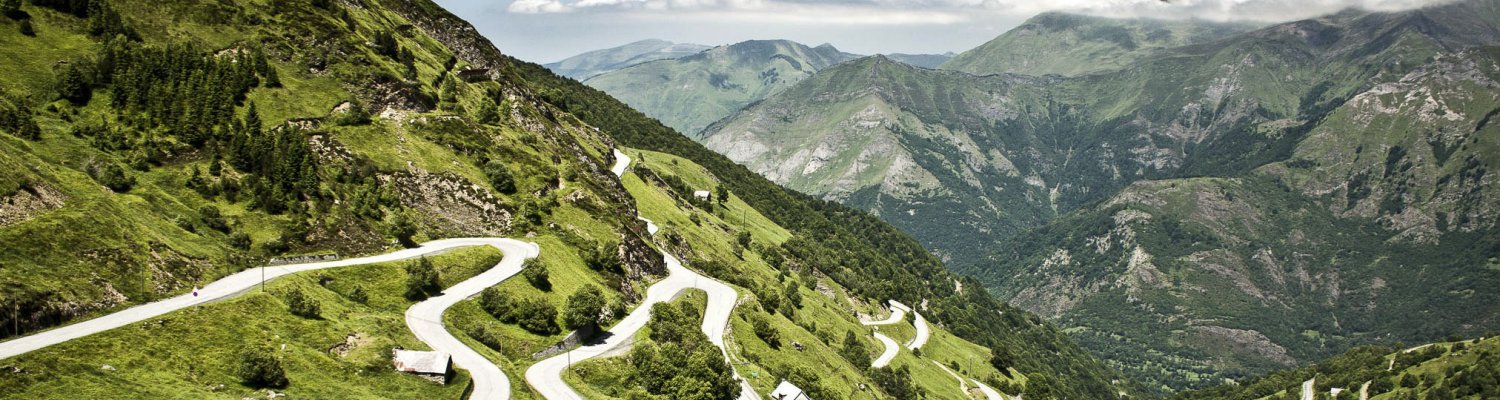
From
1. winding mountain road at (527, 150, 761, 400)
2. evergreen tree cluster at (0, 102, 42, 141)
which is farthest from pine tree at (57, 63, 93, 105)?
winding mountain road at (527, 150, 761, 400)

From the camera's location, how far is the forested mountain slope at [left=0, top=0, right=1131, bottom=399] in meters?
63.1

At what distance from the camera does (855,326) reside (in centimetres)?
18488

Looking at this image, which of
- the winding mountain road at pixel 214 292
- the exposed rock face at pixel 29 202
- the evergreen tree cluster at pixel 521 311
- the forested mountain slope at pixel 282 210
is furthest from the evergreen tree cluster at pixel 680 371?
the exposed rock face at pixel 29 202

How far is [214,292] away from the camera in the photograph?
73.4 metres

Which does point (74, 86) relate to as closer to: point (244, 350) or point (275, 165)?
point (275, 165)

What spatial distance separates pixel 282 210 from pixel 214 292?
22989 millimetres

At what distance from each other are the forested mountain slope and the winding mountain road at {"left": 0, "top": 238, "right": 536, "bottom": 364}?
4.90 feet

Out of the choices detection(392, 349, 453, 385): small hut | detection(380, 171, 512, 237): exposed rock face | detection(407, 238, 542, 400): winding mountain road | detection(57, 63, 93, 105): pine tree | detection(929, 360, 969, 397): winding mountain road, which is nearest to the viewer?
detection(392, 349, 453, 385): small hut

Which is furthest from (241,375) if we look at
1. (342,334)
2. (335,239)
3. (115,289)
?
(335,239)

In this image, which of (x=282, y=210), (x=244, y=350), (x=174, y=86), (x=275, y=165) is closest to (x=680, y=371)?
(x=244, y=350)

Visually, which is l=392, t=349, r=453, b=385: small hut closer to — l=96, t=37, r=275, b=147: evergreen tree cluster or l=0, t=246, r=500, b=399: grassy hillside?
l=0, t=246, r=500, b=399: grassy hillside

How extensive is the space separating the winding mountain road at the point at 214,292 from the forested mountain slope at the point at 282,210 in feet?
4.90

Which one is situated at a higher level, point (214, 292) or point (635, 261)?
point (214, 292)

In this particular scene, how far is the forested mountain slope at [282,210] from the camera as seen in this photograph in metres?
63.1
